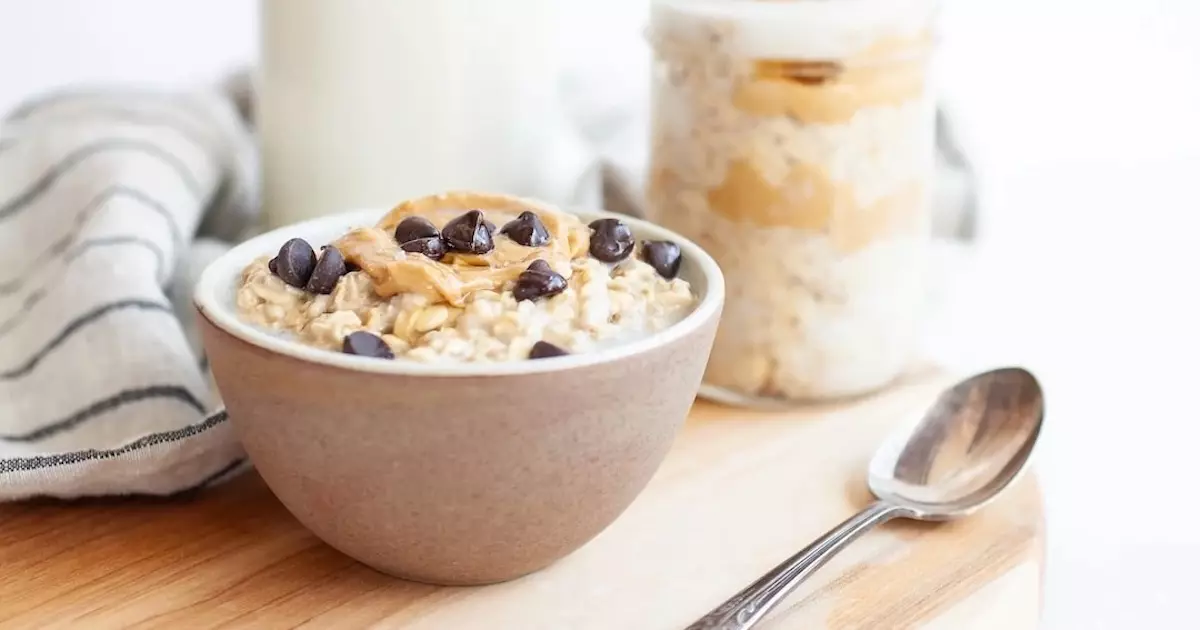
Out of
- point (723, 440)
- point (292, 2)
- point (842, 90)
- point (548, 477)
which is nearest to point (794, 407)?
point (723, 440)

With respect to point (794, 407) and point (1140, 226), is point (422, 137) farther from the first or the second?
point (1140, 226)

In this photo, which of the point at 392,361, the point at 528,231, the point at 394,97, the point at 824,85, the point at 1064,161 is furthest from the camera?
the point at 1064,161

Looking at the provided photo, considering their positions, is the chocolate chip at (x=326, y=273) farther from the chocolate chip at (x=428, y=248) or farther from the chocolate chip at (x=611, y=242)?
the chocolate chip at (x=611, y=242)

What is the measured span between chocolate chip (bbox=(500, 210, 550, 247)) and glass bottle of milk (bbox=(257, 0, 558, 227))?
33cm

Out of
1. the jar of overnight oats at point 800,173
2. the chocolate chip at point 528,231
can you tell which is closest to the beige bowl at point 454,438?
the chocolate chip at point 528,231

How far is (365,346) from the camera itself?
62cm

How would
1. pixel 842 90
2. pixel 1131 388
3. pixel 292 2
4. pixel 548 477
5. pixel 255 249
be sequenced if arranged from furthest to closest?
1. pixel 1131 388
2. pixel 292 2
3. pixel 842 90
4. pixel 255 249
5. pixel 548 477

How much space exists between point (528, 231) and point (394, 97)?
0.35 meters

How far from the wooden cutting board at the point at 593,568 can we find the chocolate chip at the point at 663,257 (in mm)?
169

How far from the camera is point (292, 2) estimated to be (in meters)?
1.00

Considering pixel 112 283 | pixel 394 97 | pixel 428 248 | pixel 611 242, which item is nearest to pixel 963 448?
pixel 611 242

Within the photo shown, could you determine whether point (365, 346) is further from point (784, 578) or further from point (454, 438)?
point (784, 578)

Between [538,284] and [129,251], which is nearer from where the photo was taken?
[538,284]

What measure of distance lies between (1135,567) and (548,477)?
51 centimetres
